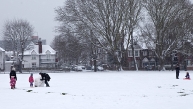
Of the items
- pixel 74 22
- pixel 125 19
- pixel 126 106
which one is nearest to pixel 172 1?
pixel 125 19

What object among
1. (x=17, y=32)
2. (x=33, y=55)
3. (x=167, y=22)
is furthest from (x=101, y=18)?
(x=33, y=55)

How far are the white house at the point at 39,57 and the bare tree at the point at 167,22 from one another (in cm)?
4735

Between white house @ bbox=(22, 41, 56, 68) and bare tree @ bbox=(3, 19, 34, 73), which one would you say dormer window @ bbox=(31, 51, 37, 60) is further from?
bare tree @ bbox=(3, 19, 34, 73)

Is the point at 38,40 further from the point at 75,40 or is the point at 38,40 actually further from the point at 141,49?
the point at 75,40

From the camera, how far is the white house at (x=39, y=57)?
100 m

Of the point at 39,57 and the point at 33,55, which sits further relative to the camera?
the point at 39,57

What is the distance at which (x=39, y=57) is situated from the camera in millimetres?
101688

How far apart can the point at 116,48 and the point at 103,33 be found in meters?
3.68

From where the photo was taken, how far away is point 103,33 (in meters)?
58.9

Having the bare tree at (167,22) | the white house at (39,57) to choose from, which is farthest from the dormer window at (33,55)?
the bare tree at (167,22)

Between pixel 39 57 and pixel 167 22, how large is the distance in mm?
53533

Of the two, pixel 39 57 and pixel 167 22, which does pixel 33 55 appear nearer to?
pixel 39 57

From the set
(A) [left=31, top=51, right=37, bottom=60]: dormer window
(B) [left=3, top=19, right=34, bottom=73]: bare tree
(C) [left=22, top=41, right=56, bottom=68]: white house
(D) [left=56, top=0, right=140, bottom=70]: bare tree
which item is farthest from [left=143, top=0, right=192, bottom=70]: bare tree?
(A) [left=31, top=51, right=37, bottom=60]: dormer window

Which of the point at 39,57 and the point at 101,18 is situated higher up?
the point at 101,18
